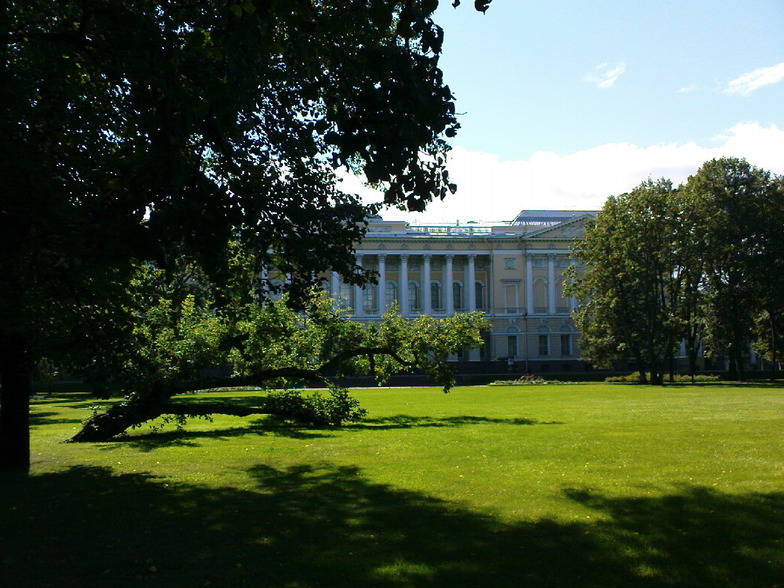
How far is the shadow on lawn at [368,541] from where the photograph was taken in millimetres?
5516

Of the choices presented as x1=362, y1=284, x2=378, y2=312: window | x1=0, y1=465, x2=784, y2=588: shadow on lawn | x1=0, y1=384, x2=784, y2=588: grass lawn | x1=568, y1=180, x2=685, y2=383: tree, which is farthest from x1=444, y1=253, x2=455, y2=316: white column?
x1=0, y1=465, x2=784, y2=588: shadow on lawn

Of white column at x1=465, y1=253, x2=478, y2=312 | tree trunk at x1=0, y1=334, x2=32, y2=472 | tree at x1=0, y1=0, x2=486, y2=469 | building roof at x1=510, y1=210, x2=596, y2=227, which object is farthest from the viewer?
building roof at x1=510, y1=210, x2=596, y2=227

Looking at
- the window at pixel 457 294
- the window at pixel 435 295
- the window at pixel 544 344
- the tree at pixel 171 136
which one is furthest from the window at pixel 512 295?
the tree at pixel 171 136

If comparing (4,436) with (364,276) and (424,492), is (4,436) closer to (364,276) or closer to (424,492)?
(364,276)

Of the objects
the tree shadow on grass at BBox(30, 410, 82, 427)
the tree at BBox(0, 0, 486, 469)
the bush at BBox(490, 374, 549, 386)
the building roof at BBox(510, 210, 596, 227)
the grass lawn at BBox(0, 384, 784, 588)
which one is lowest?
the bush at BBox(490, 374, 549, 386)

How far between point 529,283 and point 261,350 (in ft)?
198

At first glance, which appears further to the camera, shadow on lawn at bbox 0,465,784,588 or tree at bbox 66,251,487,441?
tree at bbox 66,251,487,441

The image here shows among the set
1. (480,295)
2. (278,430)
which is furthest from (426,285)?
(278,430)

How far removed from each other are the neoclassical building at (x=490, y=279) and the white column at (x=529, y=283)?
0.34ft

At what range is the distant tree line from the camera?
147ft

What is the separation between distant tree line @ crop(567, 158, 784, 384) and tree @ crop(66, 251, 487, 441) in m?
25.5

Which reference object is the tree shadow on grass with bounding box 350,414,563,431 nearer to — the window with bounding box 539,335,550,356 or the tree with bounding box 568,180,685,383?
the tree with bounding box 568,180,685,383

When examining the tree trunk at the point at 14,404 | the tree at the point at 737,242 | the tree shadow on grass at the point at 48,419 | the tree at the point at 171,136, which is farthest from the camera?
the tree at the point at 737,242

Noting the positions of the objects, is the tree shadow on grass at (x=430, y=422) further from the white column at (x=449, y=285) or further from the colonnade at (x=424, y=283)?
the white column at (x=449, y=285)
